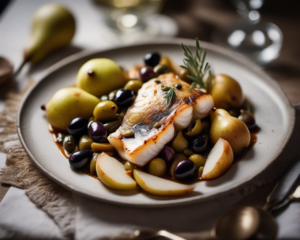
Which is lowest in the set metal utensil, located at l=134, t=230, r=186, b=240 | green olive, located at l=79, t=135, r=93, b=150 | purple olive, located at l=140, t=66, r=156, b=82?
green olive, located at l=79, t=135, r=93, b=150

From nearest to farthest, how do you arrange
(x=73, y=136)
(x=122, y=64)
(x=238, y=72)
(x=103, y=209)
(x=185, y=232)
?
(x=185, y=232), (x=103, y=209), (x=73, y=136), (x=238, y=72), (x=122, y=64)

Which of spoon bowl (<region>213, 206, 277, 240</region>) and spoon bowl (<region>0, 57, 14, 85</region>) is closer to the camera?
spoon bowl (<region>213, 206, 277, 240</region>)

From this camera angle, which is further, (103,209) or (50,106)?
(50,106)

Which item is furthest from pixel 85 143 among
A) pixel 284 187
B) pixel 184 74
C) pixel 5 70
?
pixel 5 70

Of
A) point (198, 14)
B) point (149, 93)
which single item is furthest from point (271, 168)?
point (198, 14)

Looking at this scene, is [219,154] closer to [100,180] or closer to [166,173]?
[166,173]

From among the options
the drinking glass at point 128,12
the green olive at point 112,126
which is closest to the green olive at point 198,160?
the green olive at point 112,126

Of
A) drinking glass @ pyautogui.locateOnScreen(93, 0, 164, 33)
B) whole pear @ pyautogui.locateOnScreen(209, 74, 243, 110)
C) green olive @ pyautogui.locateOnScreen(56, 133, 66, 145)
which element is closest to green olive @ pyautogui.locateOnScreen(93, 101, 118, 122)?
green olive @ pyautogui.locateOnScreen(56, 133, 66, 145)

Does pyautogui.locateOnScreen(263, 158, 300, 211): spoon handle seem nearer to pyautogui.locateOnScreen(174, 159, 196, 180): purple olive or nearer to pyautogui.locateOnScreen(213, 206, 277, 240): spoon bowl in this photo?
pyautogui.locateOnScreen(213, 206, 277, 240): spoon bowl
